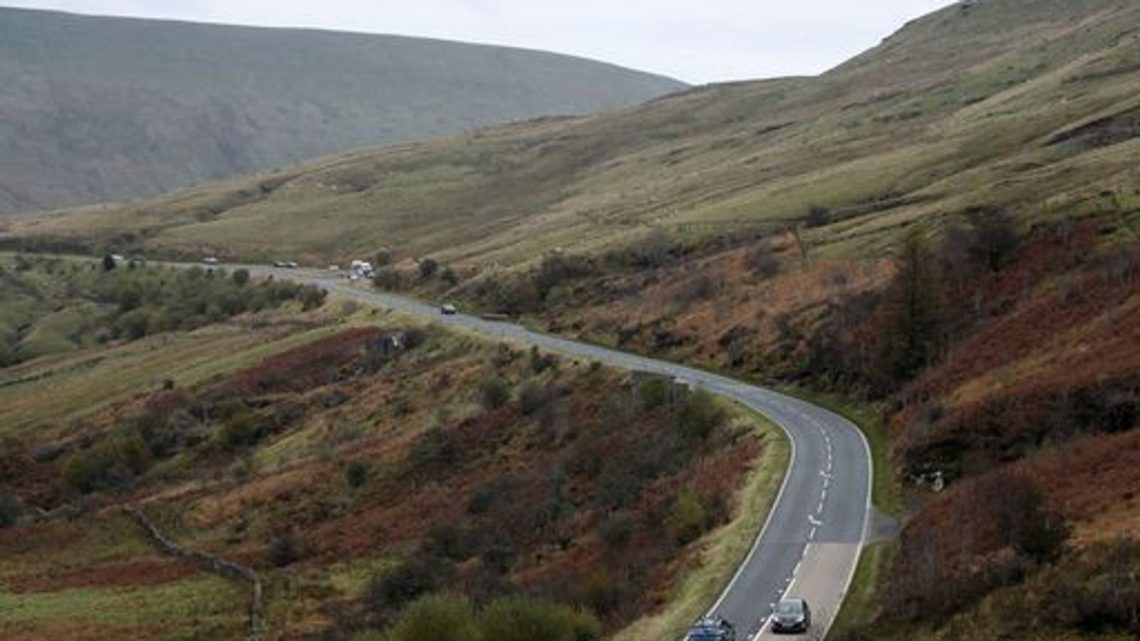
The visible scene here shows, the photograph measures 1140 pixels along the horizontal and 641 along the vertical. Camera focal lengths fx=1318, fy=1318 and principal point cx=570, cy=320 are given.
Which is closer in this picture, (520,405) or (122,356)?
(520,405)

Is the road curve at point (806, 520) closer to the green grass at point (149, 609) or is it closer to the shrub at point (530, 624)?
the shrub at point (530, 624)

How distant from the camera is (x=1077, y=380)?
45.1 meters

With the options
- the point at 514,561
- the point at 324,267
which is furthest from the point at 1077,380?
the point at 324,267

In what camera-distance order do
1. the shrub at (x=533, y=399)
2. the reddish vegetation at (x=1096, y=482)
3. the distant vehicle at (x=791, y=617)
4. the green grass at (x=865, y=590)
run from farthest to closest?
the shrub at (x=533, y=399)
the green grass at (x=865, y=590)
the distant vehicle at (x=791, y=617)
the reddish vegetation at (x=1096, y=482)

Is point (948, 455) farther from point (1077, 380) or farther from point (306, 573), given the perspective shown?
point (306, 573)

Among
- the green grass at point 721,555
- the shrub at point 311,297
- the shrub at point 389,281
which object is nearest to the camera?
the green grass at point 721,555

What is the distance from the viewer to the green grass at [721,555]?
3791 cm

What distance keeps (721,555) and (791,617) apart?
29.5ft

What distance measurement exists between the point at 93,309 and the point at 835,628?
134 meters

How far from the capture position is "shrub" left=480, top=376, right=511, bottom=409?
253 ft

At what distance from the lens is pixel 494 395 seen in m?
77.4

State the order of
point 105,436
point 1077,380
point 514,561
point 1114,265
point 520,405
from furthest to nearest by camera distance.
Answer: point 105,436 < point 520,405 < point 1114,265 < point 514,561 < point 1077,380

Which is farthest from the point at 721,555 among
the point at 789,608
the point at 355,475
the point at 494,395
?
the point at 494,395

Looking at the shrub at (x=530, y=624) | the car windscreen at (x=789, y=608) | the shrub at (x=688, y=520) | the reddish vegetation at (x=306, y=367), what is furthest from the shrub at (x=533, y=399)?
the car windscreen at (x=789, y=608)
